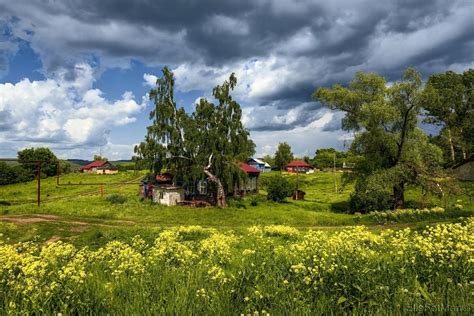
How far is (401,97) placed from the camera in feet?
117

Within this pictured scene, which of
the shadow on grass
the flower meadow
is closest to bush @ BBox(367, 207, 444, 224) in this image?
the shadow on grass

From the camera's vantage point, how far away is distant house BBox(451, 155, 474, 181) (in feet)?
188

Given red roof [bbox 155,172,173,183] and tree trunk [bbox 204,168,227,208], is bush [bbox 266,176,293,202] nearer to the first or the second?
tree trunk [bbox 204,168,227,208]

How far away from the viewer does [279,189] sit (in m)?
43.0

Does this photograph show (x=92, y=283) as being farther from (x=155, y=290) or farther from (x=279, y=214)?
(x=279, y=214)

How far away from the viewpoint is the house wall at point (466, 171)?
190 ft

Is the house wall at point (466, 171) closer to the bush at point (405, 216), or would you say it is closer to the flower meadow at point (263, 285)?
the bush at point (405, 216)

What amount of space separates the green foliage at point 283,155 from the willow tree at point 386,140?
8348 cm

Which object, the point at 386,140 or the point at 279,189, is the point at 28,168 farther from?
the point at 386,140

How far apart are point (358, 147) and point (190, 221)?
22.4 m

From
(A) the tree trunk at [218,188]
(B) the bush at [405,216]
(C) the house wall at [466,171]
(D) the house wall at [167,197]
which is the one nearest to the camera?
(B) the bush at [405,216]

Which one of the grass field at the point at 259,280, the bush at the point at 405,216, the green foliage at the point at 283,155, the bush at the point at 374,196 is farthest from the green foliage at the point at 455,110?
the grass field at the point at 259,280

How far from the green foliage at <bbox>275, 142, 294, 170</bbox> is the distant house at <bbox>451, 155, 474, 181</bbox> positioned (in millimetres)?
66516

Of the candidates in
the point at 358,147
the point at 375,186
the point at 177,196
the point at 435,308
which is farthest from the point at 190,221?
the point at 435,308
